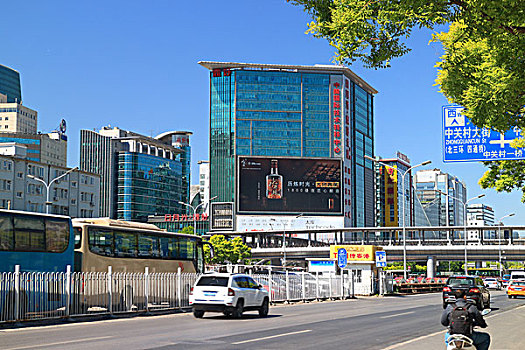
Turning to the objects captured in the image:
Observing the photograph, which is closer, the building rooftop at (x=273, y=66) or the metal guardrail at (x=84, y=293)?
the metal guardrail at (x=84, y=293)

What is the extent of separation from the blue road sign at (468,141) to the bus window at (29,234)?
15536 millimetres

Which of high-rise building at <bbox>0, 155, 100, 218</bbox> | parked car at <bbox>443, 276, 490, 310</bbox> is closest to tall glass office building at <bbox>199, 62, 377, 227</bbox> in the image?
high-rise building at <bbox>0, 155, 100, 218</bbox>

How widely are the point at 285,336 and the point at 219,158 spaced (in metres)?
146

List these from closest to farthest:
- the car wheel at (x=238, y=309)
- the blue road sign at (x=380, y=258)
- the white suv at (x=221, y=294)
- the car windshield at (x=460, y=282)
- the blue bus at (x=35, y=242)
A: the blue bus at (x=35, y=242) < the white suv at (x=221, y=294) < the car wheel at (x=238, y=309) < the car windshield at (x=460, y=282) < the blue road sign at (x=380, y=258)

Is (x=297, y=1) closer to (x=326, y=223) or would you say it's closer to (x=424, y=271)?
(x=326, y=223)

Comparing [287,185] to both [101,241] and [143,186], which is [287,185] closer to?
[143,186]

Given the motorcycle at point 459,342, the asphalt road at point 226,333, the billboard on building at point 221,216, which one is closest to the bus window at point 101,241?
the asphalt road at point 226,333

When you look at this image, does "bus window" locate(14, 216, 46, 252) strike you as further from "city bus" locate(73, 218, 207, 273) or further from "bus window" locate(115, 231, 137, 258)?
"bus window" locate(115, 231, 137, 258)

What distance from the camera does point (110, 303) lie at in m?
24.6

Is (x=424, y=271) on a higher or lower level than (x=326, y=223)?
lower

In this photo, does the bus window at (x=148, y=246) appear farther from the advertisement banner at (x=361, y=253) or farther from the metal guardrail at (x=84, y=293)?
the advertisement banner at (x=361, y=253)

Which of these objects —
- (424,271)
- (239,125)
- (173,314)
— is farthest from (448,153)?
(424,271)

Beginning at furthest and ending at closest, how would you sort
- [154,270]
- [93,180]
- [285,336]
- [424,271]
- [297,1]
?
[424,271], [93,180], [154,270], [285,336], [297,1]

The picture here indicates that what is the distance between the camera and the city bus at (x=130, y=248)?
2623 cm
